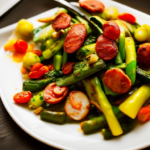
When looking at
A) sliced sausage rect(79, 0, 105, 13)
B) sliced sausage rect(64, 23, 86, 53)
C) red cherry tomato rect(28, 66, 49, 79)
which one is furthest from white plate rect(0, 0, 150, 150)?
sliced sausage rect(79, 0, 105, 13)

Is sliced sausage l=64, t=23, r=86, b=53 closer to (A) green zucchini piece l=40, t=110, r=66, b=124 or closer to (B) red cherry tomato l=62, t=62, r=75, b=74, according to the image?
(B) red cherry tomato l=62, t=62, r=75, b=74

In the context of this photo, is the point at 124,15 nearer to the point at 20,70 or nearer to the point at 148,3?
the point at 148,3

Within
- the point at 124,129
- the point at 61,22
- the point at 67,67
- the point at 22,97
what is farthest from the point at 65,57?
the point at 124,129

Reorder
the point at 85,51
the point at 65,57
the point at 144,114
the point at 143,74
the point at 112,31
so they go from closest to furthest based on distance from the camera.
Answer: the point at 144,114 → the point at 143,74 → the point at 112,31 → the point at 85,51 → the point at 65,57

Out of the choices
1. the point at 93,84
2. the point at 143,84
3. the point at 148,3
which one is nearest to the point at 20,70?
the point at 93,84

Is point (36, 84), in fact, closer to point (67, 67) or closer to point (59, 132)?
point (67, 67)

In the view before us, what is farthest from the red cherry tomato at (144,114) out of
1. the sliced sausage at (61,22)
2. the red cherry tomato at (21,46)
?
the red cherry tomato at (21,46)
